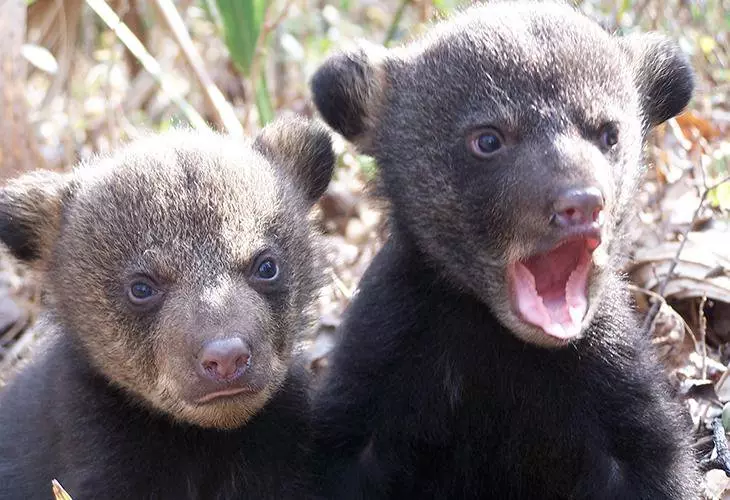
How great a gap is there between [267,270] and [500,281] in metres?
1.07

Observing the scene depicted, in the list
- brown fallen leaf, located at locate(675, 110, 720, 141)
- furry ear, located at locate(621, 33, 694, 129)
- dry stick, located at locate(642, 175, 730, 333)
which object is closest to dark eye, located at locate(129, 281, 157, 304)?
furry ear, located at locate(621, 33, 694, 129)

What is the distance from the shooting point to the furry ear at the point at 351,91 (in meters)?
6.17

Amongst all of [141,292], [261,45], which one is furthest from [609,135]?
[261,45]

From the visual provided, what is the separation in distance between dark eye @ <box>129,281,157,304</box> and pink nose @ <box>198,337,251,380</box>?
0.48 m

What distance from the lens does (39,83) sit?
13336mm

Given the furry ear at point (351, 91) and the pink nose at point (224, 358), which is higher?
the furry ear at point (351, 91)

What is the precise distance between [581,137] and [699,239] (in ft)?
8.52

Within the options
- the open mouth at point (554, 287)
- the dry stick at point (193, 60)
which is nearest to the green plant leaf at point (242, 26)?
the dry stick at point (193, 60)

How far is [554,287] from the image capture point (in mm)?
5469

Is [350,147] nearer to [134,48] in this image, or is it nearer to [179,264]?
[134,48]

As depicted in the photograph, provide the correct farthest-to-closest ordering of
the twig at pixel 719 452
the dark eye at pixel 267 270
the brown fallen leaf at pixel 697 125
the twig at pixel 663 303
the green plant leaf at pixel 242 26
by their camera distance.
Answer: the brown fallen leaf at pixel 697 125 < the green plant leaf at pixel 242 26 < the twig at pixel 663 303 < the twig at pixel 719 452 < the dark eye at pixel 267 270

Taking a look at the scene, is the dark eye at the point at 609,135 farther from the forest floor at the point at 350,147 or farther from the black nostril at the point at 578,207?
the forest floor at the point at 350,147

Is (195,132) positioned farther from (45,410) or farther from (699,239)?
(699,239)

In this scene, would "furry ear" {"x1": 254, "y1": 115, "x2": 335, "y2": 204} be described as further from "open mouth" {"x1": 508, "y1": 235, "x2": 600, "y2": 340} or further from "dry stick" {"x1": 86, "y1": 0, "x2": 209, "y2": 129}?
"dry stick" {"x1": 86, "y1": 0, "x2": 209, "y2": 129}
